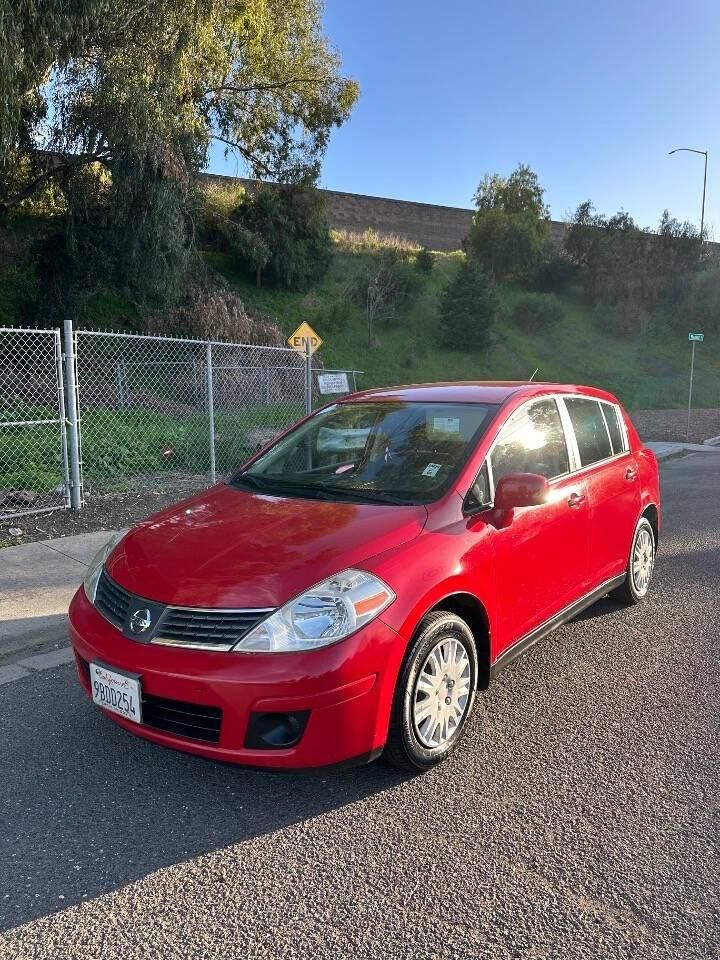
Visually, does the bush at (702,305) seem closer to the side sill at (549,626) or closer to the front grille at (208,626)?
the side sill at (549,626)

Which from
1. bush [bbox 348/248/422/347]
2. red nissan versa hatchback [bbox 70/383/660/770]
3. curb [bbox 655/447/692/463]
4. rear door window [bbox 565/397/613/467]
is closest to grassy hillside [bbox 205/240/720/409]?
bush [bbox 348/248/422/347]

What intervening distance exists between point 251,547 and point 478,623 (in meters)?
1.14

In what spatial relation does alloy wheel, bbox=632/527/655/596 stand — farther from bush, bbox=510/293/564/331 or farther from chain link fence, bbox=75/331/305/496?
bush, bbox=510/293/564/331

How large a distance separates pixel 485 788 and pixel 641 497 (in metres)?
2.86

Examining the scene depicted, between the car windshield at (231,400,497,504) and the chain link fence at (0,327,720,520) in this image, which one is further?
the chain link fence at (0,327,720,520)

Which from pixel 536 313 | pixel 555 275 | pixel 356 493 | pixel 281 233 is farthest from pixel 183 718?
pixel 555 275

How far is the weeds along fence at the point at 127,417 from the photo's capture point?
25.4 ft

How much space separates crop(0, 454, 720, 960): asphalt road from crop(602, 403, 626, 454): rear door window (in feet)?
5.87

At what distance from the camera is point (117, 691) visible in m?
2.85

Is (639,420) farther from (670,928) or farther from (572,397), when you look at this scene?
(670,928)

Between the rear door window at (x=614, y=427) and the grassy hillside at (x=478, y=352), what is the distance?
815 inches

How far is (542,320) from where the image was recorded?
35281mm

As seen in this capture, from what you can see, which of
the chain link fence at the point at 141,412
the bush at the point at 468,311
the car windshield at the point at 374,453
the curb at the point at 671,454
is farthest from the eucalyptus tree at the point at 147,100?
the curb at the point at 671,454

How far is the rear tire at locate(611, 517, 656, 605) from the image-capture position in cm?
511
